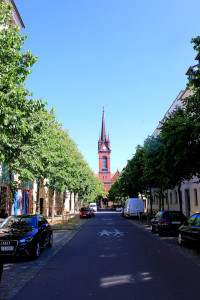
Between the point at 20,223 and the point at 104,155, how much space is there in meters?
132

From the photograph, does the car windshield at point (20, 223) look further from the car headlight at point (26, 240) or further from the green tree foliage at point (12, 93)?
the green tree foliage at point (12, 93)

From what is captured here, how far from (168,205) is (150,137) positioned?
18.8m

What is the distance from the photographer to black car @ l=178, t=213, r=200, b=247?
10514 mm

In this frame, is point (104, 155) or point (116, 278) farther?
point (104, 155)

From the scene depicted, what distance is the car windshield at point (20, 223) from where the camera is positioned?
1026 cm

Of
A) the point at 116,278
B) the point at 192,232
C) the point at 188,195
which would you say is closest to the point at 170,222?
the point at 192,232

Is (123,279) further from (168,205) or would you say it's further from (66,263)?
(168,205)

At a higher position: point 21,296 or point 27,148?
point 27,148

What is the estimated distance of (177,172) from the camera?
1566 cm

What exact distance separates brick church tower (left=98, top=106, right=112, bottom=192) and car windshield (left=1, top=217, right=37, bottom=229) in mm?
127390

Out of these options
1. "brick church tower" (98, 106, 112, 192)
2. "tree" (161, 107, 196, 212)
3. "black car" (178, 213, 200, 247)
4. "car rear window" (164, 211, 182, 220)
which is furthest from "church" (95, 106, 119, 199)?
"black car" (178, 213, 200, 247)

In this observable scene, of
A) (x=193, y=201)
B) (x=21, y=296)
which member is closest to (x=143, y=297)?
(x=21, y=296)

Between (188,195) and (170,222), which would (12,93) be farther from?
(188,195)

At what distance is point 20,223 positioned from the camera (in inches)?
412
